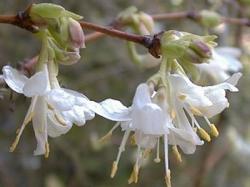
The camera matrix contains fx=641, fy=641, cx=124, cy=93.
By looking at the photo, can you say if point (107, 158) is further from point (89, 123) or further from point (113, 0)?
point (113, 0)

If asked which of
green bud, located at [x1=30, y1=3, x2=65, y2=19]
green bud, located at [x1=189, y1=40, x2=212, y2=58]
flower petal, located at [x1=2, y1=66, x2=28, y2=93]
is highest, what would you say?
green bud, located at [x1=30, y1=3, x2=65, y2=19]

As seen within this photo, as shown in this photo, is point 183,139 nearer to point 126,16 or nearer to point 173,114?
point 173,114

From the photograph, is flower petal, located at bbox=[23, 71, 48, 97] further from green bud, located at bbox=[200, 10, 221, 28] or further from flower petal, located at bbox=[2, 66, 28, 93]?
green bud, located at bbox=[200, 10, 221, 28]

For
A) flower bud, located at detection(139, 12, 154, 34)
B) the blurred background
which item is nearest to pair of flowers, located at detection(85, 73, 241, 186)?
flower bud, located at detection(139, 12, 154, 34)

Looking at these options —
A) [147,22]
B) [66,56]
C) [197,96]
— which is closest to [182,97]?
[197,96]

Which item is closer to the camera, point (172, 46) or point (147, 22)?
point (172, 46)

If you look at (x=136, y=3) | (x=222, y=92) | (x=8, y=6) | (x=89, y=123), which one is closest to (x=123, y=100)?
(x=89, y=123)
